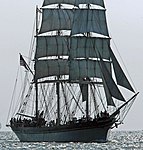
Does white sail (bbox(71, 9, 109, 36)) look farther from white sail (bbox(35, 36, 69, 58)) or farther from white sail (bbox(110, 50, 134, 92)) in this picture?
white sail (bbox(110, 50, 134, 92))

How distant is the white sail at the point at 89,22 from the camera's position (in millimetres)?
101312

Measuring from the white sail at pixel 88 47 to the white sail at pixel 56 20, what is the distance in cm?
833

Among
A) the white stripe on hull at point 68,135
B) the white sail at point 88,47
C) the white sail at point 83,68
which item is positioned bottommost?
the white stripe on hull at point 68,135

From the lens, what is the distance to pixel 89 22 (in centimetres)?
10175

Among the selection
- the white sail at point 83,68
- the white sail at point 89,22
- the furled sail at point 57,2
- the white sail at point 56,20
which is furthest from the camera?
the furled sail at point 57,2

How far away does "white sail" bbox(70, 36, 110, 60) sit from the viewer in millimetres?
101938

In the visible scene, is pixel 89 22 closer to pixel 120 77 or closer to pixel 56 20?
pixel 56 20

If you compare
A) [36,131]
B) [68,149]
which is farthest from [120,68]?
[36,131]

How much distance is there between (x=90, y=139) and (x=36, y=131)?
11.9 meters

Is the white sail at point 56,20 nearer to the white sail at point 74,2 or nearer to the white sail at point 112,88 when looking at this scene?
the white sail at point 74,2

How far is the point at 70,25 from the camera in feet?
363

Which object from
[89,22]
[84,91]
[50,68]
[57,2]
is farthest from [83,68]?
[57,2]

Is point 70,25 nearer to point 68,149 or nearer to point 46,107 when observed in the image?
point 46,107

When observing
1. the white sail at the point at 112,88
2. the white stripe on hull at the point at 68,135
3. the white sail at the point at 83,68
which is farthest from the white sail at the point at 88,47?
the white stripe on hull at the point at 68,135
